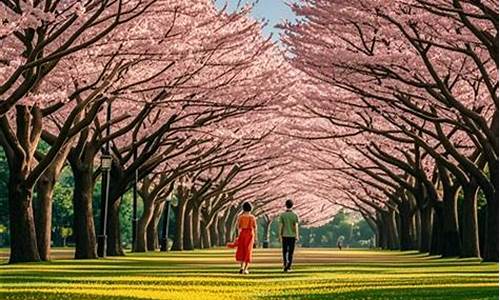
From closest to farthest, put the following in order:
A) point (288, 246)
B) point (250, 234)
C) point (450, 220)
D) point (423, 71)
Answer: point (250, 234) < point (288, 246) < point (423, 71) < point (450, 220)

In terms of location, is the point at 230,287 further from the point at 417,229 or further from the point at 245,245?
the point at 417,229

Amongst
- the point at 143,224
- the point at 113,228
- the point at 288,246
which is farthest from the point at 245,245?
the point at 143,224

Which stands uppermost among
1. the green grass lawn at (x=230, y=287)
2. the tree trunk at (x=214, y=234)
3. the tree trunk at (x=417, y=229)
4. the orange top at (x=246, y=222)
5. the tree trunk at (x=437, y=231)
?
the tree trunk at (x=214, y=234)

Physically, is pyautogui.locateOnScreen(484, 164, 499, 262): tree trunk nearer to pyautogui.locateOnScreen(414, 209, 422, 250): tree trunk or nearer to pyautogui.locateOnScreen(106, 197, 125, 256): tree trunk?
pyautogui.locateOnScreen(106, 197, 125, 256): tree trunk

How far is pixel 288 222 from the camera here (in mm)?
27828

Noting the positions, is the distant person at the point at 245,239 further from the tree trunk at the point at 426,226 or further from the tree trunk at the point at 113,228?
the tree trunk at the point at 426,226

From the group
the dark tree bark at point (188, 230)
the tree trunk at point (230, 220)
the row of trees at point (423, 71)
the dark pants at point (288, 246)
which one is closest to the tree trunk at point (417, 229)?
the dark tree bark at point (188, 230)

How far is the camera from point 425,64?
30.6 m

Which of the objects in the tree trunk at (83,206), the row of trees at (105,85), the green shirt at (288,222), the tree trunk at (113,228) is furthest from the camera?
the tree trunk at (113,228)

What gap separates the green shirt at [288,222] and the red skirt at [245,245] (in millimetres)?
1143

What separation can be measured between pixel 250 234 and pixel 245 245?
1.61ft

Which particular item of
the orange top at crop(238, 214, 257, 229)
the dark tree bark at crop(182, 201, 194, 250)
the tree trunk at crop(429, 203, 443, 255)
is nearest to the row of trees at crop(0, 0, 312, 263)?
the orange top at crop(238, 214, 257, 229)

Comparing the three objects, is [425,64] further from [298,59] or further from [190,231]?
[190,231]

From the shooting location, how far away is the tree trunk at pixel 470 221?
38.2 metres
